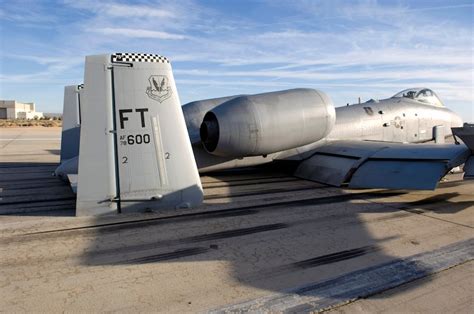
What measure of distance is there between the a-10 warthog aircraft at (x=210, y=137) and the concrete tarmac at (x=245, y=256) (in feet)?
1.97

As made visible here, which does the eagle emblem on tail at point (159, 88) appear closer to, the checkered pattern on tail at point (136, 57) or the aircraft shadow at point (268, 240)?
the checkered pattern on tail at point (136, 57)

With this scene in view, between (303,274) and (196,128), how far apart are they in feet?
25.4

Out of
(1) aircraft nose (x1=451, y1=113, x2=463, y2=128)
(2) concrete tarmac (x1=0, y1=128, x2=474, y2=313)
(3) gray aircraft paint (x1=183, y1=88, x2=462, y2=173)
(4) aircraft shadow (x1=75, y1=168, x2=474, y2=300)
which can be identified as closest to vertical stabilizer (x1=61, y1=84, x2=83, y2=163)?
(2) concrete tarmac (x1=0, y1=128, x2=474, y2=313)

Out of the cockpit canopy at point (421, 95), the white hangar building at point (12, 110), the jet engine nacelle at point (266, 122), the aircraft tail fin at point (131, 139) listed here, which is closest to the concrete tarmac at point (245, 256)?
the aircraft tail fin at point (131, 139)

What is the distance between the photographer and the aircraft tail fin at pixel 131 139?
6539 mm

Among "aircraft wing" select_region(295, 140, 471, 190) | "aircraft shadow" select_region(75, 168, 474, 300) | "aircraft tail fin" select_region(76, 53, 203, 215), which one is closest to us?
"aircraft shadow" select_region(75, 168, 474, 300)

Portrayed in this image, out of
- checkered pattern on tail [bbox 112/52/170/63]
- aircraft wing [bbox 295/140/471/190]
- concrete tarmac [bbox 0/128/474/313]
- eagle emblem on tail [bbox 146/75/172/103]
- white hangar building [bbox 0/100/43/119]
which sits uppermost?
white hangar building [bbox 0/100/43/119]

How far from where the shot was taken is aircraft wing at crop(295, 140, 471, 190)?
27.0 ft

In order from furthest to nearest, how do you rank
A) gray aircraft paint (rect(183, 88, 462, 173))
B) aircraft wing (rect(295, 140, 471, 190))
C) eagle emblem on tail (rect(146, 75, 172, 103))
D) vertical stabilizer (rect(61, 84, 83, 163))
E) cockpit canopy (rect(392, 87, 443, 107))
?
cockpit canopy (rect(392, 87, 443, 107))
gray aircraft paint (rect(183, 88, 462, 173))
vertical stabilizer (rect(61, 84, 83, 163))
aircraft wing (rect(295, 140, 471, 190))
eagle emblem on tail (rect(146, 75, 172, 103))

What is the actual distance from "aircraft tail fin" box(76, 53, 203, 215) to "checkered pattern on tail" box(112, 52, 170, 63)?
17 mm

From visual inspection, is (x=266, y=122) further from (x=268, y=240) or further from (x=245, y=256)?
(x=245, y=256)

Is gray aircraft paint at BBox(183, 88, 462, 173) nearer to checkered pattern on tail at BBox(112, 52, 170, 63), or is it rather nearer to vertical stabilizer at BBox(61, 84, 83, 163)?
vertical stabilizer at BBox(61, 84, 83, 163)

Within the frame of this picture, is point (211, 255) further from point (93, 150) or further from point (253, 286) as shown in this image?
point (93, 150)

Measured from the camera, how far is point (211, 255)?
5055mm
